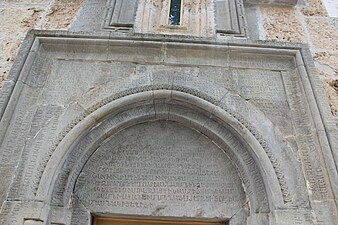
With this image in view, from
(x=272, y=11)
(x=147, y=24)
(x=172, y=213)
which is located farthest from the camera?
(x=272, y=11)

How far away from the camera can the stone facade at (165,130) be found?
239 cm

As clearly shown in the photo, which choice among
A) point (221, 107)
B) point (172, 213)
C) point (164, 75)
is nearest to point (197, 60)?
point (164, 75)

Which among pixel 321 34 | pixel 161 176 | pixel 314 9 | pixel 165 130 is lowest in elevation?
pixel 161 176

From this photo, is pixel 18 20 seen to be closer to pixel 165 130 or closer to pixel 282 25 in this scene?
pixel 165 130

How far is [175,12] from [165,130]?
1385 millimetres

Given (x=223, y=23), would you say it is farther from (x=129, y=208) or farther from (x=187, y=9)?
(x=129, y=208)

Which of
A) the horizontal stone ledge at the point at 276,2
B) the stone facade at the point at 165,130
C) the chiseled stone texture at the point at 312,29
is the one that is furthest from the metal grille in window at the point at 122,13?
the chiseled stone texture at the point at 312,29

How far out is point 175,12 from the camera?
3482 millimetres

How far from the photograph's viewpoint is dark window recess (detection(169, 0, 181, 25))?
3.39m

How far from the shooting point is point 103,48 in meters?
2.99

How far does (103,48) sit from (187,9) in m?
1.09

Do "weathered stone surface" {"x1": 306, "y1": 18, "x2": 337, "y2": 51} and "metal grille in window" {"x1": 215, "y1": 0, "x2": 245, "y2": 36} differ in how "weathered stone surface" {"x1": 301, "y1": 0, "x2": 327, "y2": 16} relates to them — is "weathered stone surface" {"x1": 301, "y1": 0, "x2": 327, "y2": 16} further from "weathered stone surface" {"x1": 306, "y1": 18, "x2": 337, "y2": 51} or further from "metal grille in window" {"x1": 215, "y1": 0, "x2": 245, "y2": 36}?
"metal grille in window" {"x1": 215, "y1": 0, "x2": 245, "y2": 36}

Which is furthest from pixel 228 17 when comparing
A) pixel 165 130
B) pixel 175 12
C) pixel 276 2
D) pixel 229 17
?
pixel 165 130

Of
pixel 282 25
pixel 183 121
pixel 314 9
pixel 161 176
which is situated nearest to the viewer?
pixel 161 176
